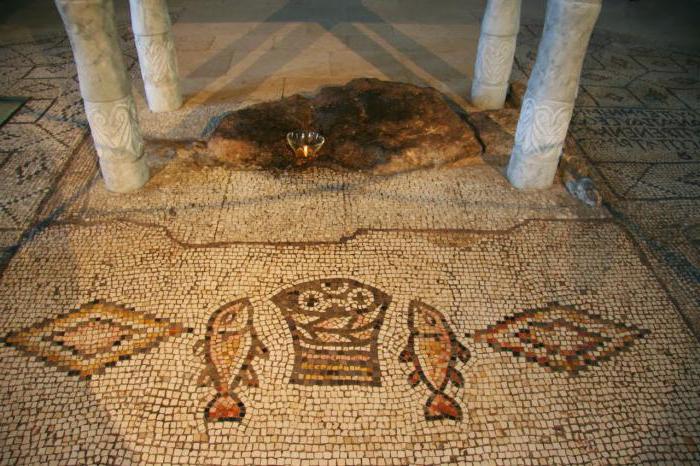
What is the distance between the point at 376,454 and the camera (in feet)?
7.43

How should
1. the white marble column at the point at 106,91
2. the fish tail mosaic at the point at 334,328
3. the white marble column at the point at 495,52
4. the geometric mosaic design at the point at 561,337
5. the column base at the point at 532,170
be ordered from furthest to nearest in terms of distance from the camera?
the white marble column at the point at 495,52 → the column base at the point at 532,170 → the white marble column at the point at 106,91 → the geometric mosaic design at the point at 561,337 → the fish tail mosaic at the point at 334,328

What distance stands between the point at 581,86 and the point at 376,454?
4.64 m

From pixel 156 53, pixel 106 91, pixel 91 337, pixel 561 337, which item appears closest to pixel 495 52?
pixel 561 337

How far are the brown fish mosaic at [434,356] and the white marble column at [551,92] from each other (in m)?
1.51

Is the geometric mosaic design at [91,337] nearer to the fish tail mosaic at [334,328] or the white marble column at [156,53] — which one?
the fish tail mosaic at [334,328]

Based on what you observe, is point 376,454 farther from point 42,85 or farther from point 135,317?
point 42,85

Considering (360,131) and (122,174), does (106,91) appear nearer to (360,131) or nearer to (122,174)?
(122,174)

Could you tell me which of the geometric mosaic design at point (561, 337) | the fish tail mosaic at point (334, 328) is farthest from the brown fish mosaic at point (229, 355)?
the geometric mosaic design at point (561, 337)

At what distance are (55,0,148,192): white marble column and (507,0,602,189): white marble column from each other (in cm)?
269

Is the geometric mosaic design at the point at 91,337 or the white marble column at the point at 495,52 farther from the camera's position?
the white marble column at the point at 495,52

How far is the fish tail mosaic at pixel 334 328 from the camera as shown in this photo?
101 inches

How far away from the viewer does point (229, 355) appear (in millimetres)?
2639

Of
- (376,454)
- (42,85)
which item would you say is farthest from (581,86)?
(42,85)

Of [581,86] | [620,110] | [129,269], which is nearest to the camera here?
[129,269]
